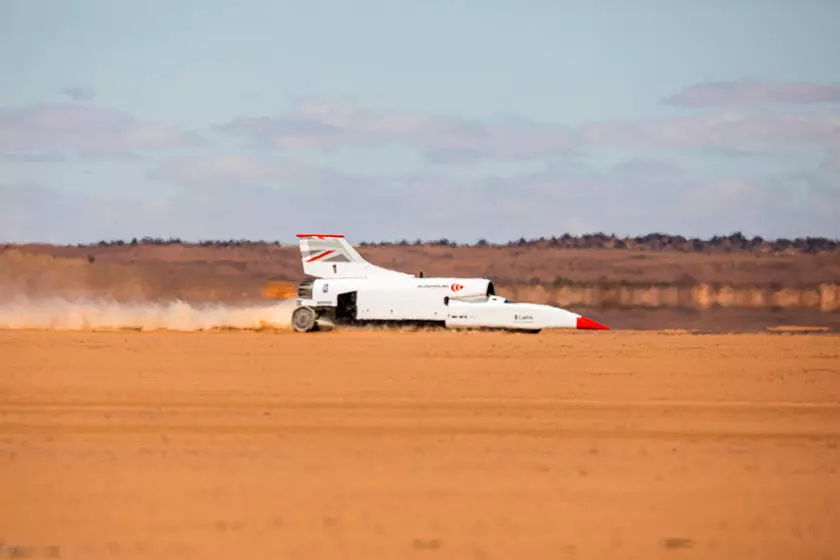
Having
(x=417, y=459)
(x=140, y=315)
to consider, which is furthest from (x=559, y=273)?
(x=417, y=459)

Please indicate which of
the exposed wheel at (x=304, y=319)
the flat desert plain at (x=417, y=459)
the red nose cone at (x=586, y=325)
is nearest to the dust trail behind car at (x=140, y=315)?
the exposed wheel at (x=304, y=319)

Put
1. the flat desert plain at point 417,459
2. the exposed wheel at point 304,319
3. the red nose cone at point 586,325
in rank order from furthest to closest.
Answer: the exposed wheel at point 304,319 < the red nose cone at point 586,325 < the flat desert plain at point 417,459

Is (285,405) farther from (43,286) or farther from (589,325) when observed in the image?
(43,286)

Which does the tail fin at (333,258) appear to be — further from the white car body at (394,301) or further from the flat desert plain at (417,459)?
the flat desert plain at (417,459)

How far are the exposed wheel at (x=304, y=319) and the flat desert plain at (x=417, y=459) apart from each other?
11018mm

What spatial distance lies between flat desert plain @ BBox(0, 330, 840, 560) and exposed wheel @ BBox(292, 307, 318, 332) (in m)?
11.0

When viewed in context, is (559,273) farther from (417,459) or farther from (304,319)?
(417,459)

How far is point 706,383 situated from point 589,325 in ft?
46.2

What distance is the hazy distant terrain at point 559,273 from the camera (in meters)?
49.8

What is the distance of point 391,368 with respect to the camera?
24.2 metres

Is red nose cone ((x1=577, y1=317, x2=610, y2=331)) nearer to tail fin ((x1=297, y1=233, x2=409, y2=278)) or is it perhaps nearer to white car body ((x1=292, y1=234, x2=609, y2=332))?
white car body ((x1=292, y1=234, x2=609, y2=332))

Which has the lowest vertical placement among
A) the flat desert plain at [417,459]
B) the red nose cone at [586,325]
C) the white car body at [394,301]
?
the flat desert plain at [417,459]

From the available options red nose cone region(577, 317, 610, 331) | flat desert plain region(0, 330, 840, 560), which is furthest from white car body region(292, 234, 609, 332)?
flat desert plain region(0, 330, 840, 560)

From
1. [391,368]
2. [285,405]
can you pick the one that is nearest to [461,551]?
[285,405]
